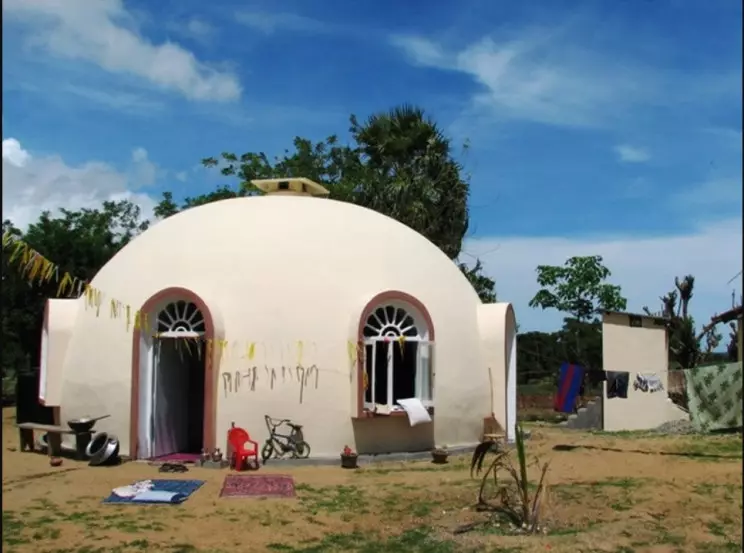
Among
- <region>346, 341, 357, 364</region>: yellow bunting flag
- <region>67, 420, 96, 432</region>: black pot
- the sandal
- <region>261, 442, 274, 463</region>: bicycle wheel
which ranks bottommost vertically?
the sandal

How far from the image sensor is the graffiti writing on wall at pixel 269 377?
12.3 metres

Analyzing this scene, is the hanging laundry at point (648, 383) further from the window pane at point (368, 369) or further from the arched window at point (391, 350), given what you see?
the window pane at point (368, 369)

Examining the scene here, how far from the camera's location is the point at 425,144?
976 inches

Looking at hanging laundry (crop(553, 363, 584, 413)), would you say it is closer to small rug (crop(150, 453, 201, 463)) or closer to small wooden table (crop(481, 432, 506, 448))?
small wooden table (crop(481, 432, 506, 448))

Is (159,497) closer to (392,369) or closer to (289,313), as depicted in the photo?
(289,313)

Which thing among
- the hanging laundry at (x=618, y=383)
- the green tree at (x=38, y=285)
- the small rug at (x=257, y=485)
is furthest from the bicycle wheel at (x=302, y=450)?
the green tree at (x=38, y=285)

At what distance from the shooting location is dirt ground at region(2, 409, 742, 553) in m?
7.27

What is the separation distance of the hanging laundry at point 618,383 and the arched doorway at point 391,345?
6.83 meters

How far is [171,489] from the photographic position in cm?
1001

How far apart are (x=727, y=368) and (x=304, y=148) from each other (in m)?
19.9

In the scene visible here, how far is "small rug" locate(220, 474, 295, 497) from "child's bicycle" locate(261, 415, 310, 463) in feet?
2.85

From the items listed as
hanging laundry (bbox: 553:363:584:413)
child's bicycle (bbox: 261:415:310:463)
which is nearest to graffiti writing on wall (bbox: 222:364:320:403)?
child's bicycle (bbox: 261:415:310:463)

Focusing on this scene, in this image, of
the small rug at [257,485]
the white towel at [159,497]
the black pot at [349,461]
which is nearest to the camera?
the white towel at [159,497]

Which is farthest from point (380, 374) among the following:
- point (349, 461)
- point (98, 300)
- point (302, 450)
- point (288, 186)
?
point (98, 300)
